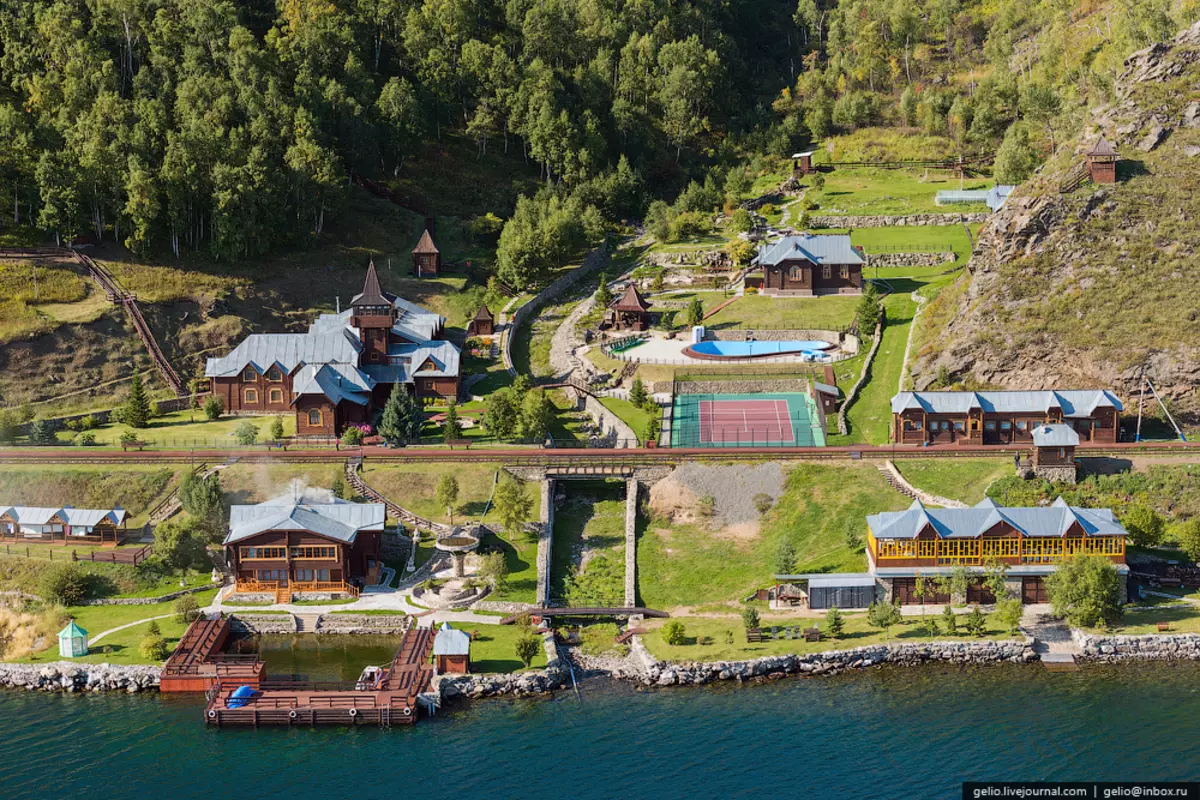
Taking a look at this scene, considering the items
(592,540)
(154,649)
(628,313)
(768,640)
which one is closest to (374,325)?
(628,313)

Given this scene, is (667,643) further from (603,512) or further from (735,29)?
(735,29)

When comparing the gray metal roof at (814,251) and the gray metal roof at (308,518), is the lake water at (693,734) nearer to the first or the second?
the gray metal roof at (308,518)

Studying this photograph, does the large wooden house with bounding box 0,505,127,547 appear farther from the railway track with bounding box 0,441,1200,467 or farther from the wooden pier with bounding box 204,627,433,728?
the wooden pier with bounding box 204,627,433,728

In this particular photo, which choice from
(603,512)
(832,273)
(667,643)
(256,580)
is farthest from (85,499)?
(832,273)

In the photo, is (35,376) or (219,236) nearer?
(35,376)

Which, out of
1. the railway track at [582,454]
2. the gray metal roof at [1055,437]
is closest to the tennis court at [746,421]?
the railway track at [582,454]

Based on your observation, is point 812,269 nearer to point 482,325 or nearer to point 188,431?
point 482,325
